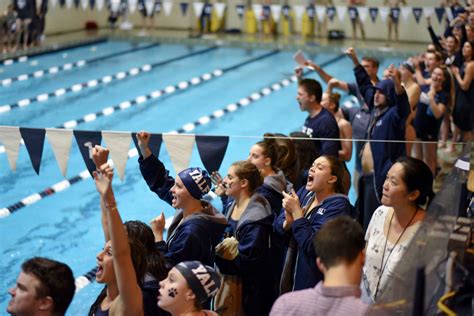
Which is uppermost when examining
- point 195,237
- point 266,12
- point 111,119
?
point 266,12

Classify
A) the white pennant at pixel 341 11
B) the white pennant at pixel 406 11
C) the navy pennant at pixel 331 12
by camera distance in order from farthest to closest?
the navy pennant at pixel 331 12 → the white pennant at pixel 341 11 → the white pennant at pixel 406 11

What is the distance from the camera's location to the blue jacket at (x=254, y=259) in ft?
14.1

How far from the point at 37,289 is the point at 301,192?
2.00 meters

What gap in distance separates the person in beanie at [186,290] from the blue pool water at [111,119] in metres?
2.63

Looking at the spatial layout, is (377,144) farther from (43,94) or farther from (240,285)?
(43,94)

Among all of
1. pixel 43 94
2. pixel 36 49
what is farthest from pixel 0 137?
pixel 36 49

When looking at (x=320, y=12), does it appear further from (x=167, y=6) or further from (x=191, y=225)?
(x=191, y=225)

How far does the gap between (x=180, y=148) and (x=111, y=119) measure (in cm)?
636

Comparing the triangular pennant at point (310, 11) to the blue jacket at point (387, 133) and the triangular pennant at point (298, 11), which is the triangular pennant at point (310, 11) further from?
the blue jacket at point (387, 133)

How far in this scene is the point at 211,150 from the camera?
5469mm

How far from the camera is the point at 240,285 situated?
4.41 m

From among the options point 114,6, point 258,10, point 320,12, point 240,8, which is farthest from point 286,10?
point 114,6

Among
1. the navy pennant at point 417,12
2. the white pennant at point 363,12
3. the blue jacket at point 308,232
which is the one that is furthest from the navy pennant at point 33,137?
the white pennant at point 363,12

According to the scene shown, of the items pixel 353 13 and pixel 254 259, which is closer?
pixel 254 259
